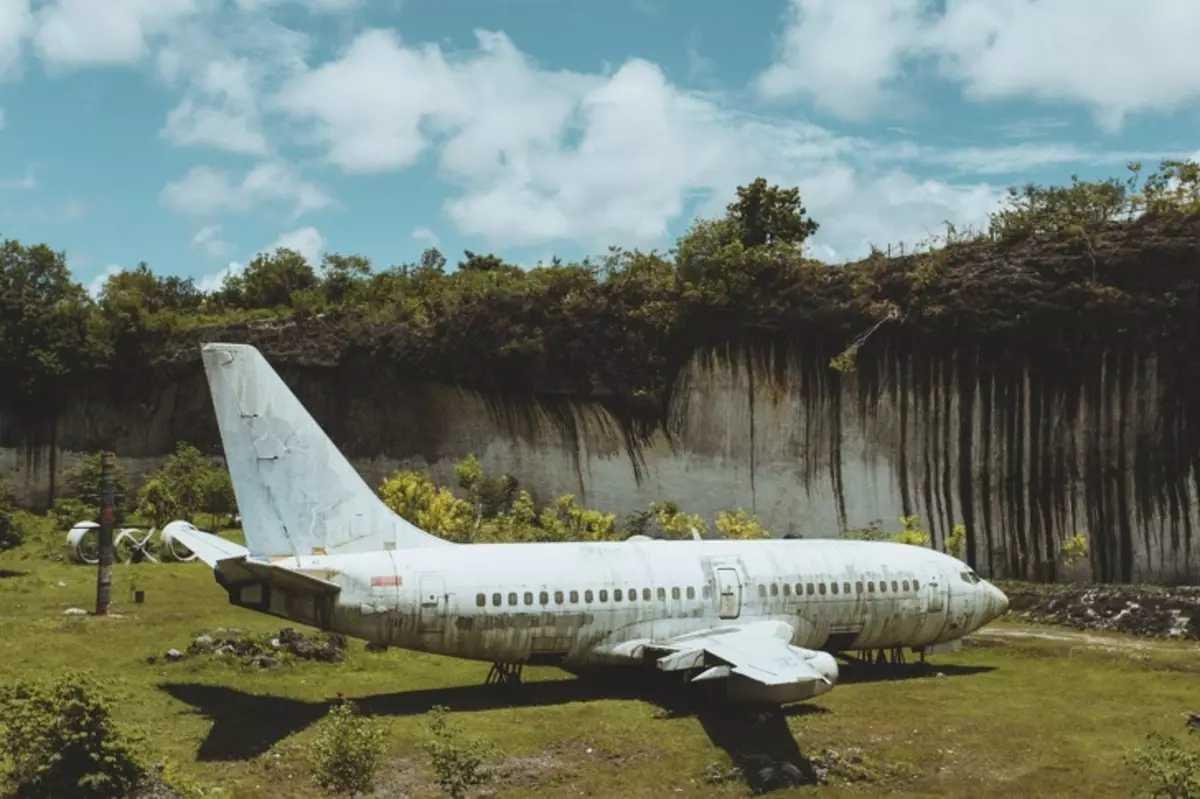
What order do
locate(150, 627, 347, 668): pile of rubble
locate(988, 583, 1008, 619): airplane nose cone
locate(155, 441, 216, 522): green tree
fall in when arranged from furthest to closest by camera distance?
locate(155, 441, 216, 522): green tree
locate(988, 583, 1008, 619): airplane nose cone
locate(150, 627, 347, 668): pile of rubble

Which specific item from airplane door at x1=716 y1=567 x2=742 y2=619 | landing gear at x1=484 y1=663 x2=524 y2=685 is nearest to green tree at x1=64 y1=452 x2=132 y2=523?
landing gear at x1=484 y1=663 x2=524 y2=685

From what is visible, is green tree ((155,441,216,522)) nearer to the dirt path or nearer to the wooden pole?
the wooden pole

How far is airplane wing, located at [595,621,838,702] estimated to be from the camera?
18.4 meters

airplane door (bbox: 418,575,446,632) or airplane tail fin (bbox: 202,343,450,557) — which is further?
airplane door (bbox: 418,575,446,632)

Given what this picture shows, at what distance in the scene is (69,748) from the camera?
13250mm

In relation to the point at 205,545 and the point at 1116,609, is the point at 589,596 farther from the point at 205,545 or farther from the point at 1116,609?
the point at 1116,609

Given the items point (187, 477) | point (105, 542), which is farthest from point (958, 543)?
point (187, 477)

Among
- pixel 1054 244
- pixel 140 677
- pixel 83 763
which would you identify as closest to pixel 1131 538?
pixel 1054 244

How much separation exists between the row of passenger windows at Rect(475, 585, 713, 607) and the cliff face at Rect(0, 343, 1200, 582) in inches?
986

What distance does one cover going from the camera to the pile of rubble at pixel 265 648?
79.4 feet

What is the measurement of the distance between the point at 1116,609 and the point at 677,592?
17130 millimetres

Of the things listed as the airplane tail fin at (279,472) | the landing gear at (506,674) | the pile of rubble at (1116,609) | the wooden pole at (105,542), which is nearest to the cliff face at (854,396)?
the pile of rubble at (1116,609)

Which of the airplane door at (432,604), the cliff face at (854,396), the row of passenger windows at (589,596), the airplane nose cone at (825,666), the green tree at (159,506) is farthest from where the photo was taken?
the green tree at (159,506)

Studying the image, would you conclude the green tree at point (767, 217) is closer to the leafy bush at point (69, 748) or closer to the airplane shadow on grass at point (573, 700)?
the airplane shadow on grass at point (573, 700)
